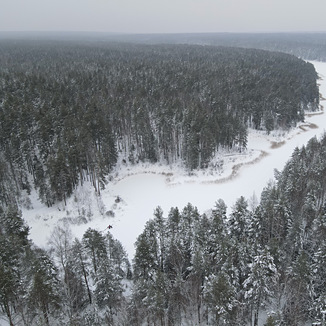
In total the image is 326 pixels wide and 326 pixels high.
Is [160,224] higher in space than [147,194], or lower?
higher

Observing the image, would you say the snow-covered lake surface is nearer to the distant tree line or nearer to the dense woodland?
the distant tree line

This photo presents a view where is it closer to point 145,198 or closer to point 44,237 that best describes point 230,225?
point 145,198

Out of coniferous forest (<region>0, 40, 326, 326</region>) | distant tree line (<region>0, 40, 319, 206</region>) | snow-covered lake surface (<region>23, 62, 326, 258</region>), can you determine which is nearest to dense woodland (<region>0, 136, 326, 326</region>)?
coniferous forest (<region>0, 40, 326, 326</region>)


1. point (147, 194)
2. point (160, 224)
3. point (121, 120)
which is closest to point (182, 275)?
point (160, 224)

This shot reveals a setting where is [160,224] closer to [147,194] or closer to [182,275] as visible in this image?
[182,275]

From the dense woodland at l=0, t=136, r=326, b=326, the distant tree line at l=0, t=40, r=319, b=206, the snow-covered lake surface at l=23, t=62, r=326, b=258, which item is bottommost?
the snow-covered lake surface at l=23, t=62, r=326, b=258

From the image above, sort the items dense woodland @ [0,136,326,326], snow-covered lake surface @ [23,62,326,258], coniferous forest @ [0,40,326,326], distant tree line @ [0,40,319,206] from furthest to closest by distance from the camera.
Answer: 1. distant tree line @ [0,40,319,206]
2. snow-covered lake surface @ [23,62,326,258]
3. coniferous forest @ [0,40,326,326]
4. dense woodland @ [0,136,326,326]

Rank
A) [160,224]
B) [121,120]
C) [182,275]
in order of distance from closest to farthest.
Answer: [182,275] < [160,224] < [121,120]

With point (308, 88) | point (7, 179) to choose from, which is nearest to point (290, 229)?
point (7, 179)

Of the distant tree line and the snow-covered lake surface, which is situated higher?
the distant tree line
